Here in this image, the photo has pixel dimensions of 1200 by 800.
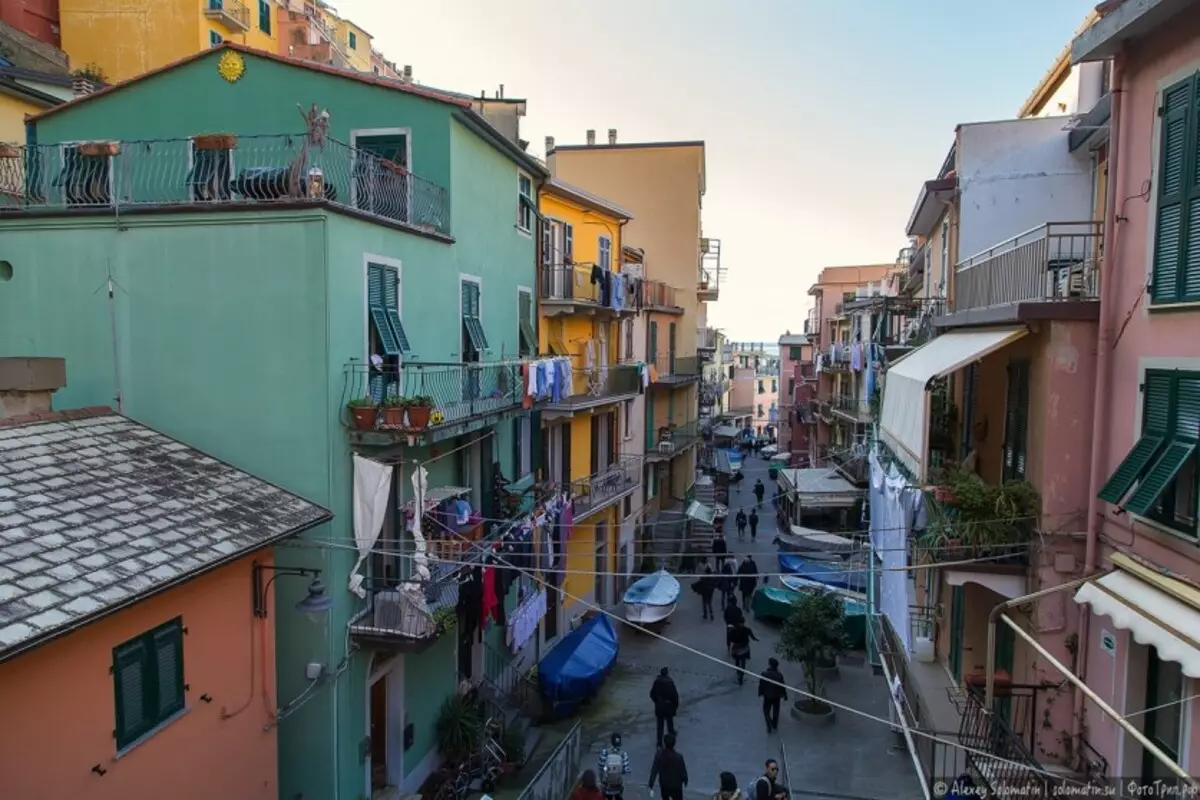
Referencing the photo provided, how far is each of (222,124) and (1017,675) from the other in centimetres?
1666

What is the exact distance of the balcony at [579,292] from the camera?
23.4 meters

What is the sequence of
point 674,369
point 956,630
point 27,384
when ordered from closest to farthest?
point 27,384 → point 956,630 → point 674,369

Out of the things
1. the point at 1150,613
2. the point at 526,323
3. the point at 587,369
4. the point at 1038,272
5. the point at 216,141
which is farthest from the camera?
the point at 587,369

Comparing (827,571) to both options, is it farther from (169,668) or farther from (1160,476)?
(169,668)

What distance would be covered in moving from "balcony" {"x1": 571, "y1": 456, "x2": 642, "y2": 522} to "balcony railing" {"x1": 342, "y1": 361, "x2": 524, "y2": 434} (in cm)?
713

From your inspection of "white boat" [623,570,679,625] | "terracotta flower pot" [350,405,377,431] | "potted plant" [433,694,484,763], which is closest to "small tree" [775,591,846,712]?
"white boat" [623,570,679,625]

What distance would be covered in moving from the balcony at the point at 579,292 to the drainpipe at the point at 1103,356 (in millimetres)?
14993

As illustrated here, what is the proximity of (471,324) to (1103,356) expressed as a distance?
11.5m

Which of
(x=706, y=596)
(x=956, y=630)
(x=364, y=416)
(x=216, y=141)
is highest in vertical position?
(x=216, y=141)

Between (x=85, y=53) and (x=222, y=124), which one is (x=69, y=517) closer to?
(x=222, y=124)

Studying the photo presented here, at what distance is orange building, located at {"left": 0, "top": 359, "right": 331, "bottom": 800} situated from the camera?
25.4ft

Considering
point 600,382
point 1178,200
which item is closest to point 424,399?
point 1178,200

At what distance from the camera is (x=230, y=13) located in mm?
35969

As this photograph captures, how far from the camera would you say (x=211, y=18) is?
3478 cm
